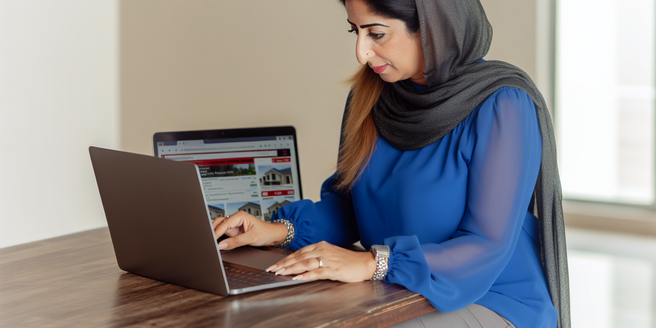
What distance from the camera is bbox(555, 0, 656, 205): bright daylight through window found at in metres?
4.02

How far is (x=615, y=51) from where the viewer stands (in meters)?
4.11

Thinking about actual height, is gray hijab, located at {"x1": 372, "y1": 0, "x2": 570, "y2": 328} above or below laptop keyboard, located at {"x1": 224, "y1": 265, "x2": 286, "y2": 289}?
above

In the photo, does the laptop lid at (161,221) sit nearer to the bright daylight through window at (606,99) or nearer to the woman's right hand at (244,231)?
the woman's right hand at (244,231)

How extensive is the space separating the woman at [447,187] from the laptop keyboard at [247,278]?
3cm

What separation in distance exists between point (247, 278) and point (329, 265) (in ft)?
0.48

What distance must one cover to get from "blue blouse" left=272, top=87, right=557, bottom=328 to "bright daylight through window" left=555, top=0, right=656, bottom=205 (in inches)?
124

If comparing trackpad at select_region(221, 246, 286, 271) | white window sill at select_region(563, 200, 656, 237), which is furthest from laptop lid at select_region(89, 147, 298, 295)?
white window sill at select_region(563, 200, 656, 237)

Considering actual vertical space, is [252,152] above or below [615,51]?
below

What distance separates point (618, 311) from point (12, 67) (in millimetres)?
3767

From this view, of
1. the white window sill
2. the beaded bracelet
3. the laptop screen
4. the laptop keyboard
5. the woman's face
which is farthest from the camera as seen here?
the white window sill

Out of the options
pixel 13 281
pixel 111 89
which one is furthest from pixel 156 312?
pixel 111 89

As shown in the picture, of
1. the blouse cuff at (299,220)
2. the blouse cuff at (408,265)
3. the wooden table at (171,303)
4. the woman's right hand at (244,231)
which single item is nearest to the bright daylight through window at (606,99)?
the blouse cuff at (299,220)

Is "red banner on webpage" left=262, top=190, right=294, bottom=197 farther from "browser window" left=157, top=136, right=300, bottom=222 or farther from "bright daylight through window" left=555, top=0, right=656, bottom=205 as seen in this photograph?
"bright daylight through window" left=555, top=0, right=656, bottom=205

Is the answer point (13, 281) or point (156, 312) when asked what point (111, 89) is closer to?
point (13, 281)
